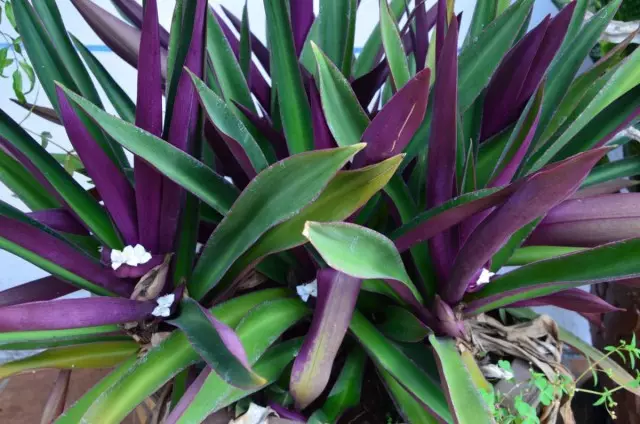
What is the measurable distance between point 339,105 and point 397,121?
74mm

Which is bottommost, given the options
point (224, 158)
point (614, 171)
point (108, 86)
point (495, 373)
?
point (495, 373)

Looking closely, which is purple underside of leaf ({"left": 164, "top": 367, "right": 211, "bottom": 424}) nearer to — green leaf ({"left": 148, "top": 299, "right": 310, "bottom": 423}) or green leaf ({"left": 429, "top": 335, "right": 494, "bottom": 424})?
green leaf ({"left": 148, "top": 299, "right": 310, "bottom": 423})

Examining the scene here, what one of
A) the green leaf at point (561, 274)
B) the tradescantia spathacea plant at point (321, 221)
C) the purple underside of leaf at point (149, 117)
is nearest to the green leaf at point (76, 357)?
the tradescantia spathacea plant at point (321, 221)

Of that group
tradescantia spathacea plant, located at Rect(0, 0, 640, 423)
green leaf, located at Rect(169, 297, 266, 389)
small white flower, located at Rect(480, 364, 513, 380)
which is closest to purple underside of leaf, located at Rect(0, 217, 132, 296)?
tradescantia spathacea plant, located at Rect(0, 0, 640, 423)

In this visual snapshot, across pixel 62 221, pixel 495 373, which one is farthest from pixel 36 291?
pixel 495 373

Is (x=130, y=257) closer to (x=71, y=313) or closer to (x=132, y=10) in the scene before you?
(x=71, y=313)

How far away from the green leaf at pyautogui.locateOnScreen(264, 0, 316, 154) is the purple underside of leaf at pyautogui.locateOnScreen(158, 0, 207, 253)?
0.21ft

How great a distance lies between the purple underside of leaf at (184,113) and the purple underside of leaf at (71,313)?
0.24 ft

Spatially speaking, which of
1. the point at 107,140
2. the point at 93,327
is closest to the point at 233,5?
the point at 107,140

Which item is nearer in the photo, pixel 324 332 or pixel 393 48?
pixel 324 332

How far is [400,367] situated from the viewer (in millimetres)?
Result: 402

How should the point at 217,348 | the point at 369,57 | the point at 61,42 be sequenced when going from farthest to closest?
1. the point at 369,57
2. the point at 61,42
3. the point at 217,348

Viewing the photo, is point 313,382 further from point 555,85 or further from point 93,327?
point 555,85

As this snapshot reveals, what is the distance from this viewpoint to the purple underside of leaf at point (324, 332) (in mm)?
370
